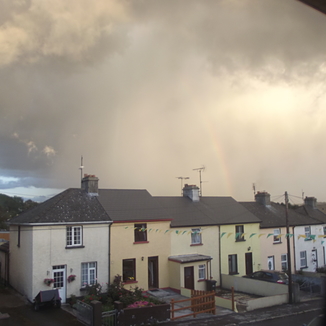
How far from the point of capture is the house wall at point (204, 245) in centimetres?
2739

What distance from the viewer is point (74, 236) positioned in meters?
22.6

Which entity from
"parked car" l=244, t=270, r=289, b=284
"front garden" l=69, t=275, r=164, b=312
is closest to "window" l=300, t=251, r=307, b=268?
"parked car" l=244, t=270, r=289, b=284

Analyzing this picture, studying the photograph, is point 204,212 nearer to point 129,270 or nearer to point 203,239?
point 203,239

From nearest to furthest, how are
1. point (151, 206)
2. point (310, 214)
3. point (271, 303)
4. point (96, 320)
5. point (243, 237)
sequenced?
point (96, 320)
point (271, 303)
point (151, 206)
point (243, 237)
point (310, 214)

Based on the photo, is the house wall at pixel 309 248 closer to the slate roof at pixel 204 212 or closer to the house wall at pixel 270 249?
the house wall at pixel 270 249

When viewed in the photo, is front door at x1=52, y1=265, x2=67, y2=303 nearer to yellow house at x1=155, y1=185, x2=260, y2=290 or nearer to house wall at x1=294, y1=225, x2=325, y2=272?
yellow house at x1=155, y1=185, x2=260, y2=290

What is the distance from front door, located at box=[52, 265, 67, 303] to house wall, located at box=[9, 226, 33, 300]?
4.70 ft

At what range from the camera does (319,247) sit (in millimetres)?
38250

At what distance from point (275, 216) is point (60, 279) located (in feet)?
78.9

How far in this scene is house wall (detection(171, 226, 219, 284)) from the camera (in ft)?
89.9

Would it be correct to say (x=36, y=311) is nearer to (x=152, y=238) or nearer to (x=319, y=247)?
(x=152, y=238)

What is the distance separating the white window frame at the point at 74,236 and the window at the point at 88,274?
60.3 inches

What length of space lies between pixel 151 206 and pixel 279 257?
50.2 ft

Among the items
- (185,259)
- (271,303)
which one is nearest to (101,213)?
(185,259)
